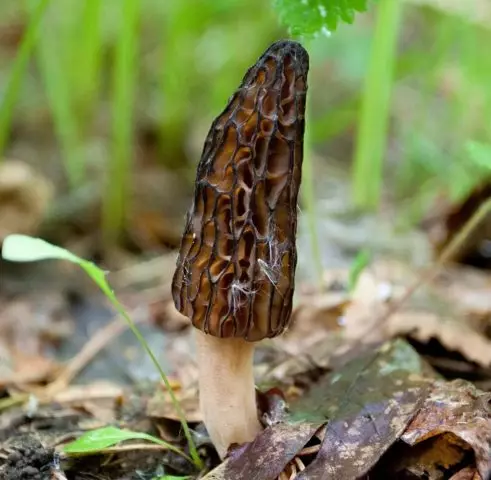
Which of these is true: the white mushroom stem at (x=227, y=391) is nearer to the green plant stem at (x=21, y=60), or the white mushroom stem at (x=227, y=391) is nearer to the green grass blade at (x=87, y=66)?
the green plant stem at (x=21, y=60)

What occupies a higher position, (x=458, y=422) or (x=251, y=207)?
(x=251, y=207)

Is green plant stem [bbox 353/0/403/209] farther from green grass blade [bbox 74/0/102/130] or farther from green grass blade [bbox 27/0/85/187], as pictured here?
green grass blade [bbox 27/0/85/187]

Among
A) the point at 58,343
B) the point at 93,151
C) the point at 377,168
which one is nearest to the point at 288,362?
the point at 58,343

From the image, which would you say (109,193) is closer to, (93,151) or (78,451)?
(93,151)

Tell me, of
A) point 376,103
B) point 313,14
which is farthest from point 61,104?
point 313,14

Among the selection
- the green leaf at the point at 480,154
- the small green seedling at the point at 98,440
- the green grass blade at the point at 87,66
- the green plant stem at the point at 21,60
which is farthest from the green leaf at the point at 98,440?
the green grass blade at the point at 87,66

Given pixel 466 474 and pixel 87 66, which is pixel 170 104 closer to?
pixel 87 66
